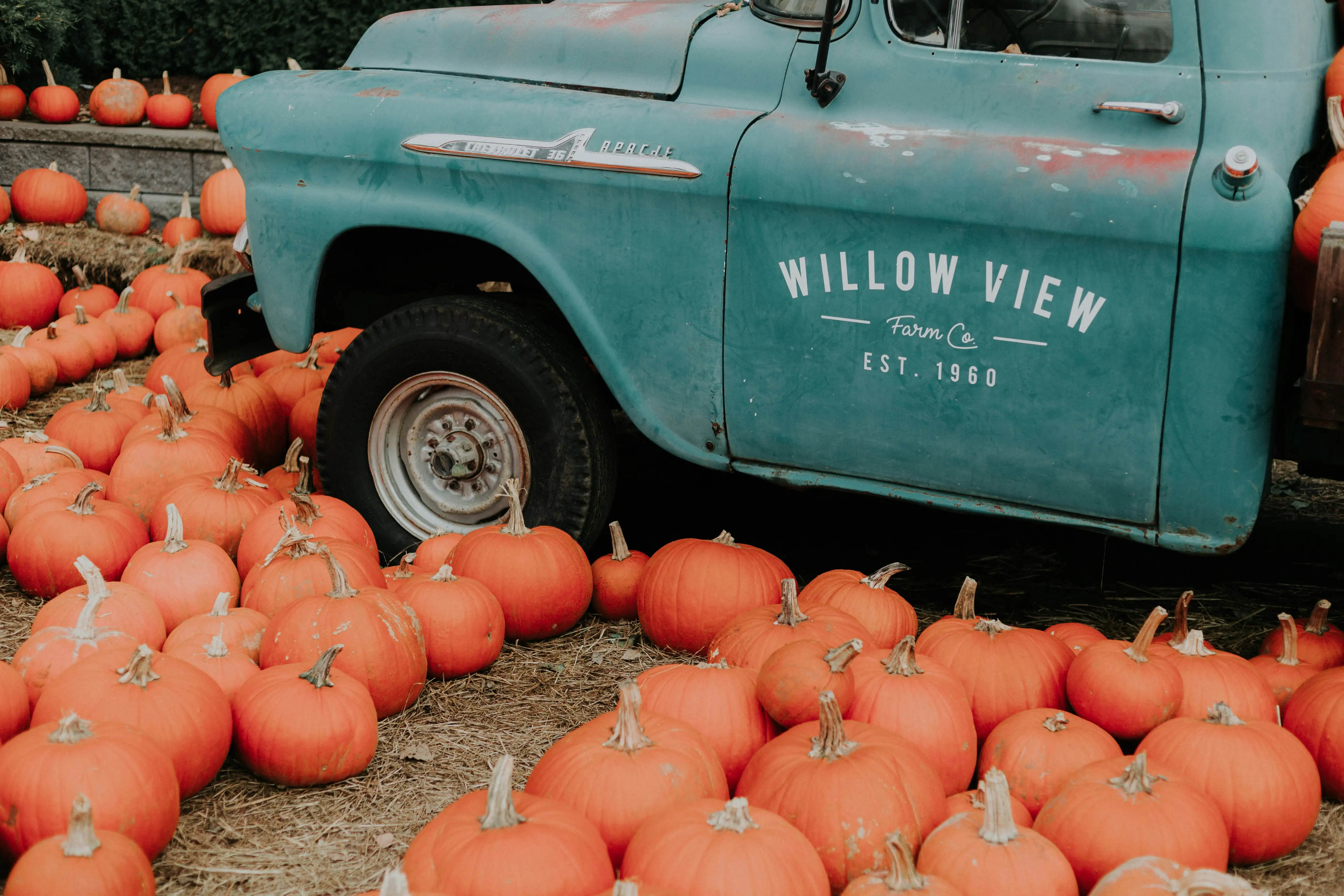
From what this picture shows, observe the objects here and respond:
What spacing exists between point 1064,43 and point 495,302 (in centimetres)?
204

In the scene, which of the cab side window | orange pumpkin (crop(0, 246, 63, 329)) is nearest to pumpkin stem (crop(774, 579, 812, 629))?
the cab side window

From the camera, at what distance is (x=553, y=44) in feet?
14.2

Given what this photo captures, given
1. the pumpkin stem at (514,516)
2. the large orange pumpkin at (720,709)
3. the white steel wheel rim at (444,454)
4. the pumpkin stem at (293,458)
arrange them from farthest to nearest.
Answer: the pumpkin stem at (293,458) < the white steel wheel rim at (444,454) < the pumpkin stem at (514,516) < the large orange pumpkin at (720,709)

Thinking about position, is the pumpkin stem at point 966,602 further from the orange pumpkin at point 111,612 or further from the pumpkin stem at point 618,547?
the orange pumpkin at point 111,612

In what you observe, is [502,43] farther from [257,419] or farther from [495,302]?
[257,419]

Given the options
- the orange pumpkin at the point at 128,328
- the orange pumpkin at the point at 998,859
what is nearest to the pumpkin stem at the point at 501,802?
the orange pumpkin at the point at 998,859

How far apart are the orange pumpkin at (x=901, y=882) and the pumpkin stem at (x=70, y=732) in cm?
171

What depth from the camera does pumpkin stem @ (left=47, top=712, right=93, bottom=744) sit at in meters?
2.74

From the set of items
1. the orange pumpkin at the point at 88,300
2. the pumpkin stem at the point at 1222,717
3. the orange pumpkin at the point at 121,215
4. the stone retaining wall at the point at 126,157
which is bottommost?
the pumpkin stem at the point at 1222,717

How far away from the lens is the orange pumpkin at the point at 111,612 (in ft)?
11.4

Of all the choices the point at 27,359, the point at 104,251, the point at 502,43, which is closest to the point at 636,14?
the point at 502,43

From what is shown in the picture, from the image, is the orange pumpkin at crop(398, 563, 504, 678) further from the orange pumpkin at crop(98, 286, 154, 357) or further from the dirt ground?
the orange pumpkin at crop(98, 286, 154, 357)

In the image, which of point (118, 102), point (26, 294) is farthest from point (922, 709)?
point (118, 102)

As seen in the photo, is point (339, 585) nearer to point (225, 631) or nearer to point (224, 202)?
point (225, 631)
